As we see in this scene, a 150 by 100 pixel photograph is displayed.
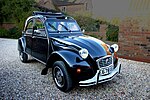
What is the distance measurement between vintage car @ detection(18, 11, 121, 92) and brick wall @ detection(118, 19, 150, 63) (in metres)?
2.66

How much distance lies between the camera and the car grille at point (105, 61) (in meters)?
3.68

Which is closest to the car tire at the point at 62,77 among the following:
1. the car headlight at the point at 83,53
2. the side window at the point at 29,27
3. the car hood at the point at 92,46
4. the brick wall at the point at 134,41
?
the car headlight at the point at 83,53

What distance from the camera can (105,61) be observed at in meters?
3.79

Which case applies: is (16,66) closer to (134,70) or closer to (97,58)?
(97,58)

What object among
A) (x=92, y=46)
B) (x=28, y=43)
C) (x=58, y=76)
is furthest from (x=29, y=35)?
(x=92, y=46)

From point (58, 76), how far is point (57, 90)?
0.31m

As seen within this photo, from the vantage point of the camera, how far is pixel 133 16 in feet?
22.5

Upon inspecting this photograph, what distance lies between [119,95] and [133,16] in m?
4.10

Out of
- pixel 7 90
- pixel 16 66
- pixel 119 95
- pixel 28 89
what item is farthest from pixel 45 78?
pixel 119 95

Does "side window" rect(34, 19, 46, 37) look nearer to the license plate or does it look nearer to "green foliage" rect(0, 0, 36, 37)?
the license plate

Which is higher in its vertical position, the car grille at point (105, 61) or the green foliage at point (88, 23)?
the green foliage at point (88, 23)

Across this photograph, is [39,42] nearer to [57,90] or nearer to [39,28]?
[39,28]

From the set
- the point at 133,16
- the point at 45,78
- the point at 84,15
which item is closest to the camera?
the point at 45,78

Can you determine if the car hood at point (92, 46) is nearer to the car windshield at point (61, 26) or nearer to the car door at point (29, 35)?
the car windshield at point (61, 26)
